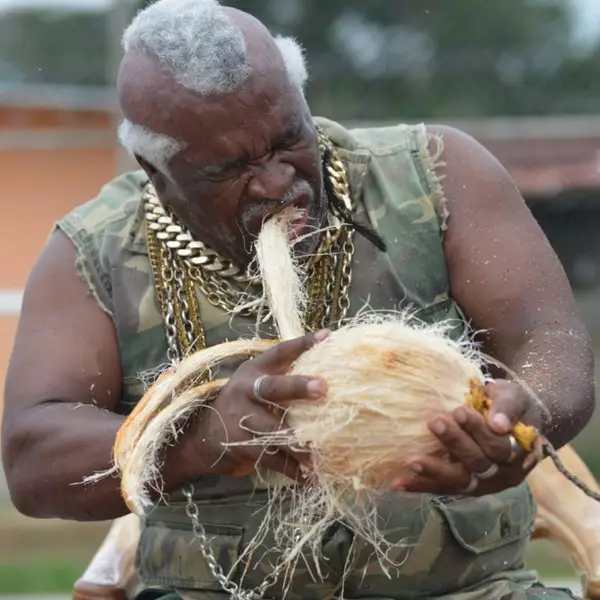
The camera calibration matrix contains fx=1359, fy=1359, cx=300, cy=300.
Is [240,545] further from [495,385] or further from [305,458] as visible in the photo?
[495,385]

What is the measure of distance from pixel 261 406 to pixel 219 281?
2.26ft

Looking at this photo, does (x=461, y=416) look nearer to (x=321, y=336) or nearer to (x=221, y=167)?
(x=321, y=336)

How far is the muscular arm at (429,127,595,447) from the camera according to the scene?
2342mm

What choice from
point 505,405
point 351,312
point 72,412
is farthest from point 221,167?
point 505,405

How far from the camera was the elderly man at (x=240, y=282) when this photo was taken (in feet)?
7.95

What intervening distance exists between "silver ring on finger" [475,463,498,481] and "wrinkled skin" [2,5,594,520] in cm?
26

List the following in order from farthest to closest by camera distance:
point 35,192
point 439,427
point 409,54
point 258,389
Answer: point 409,54
point 35,192
point 258,389
point 439,427

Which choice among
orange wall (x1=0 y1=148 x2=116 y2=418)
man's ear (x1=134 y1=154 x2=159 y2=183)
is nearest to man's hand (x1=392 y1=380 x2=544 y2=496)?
man's ear (x1=134 y1=154 x2=159 y2=183)

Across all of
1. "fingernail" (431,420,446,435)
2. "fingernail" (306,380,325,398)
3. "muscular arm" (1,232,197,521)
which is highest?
"fingernail" (306,380,325,398)

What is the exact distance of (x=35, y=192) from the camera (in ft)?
26.3

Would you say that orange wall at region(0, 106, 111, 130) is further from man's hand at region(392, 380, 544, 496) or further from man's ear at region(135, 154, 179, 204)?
man's hand at region(392, 380, 544, 496)

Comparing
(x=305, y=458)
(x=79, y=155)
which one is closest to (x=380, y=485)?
(x=305, y=458)

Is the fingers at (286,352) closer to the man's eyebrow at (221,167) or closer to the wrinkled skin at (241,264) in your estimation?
the wrinkled skin at (241,264)

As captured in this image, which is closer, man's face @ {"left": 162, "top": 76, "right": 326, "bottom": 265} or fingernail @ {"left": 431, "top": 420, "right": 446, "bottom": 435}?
fingernail @ {"left": 431, "top": 420, "right": 446, "bottom": 435}
